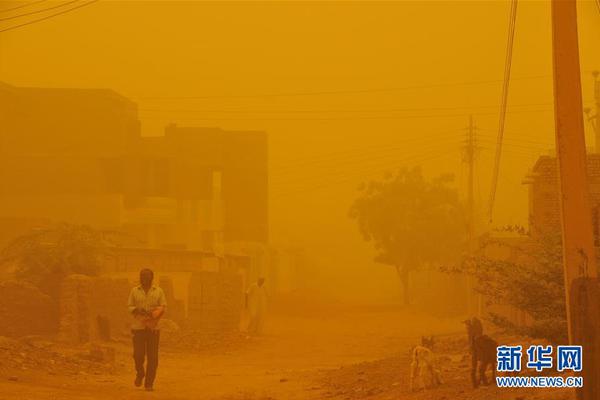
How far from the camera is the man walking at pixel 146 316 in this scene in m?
11.0

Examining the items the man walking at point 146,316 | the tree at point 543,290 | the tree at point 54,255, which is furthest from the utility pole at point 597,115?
the man walking at point 146,316

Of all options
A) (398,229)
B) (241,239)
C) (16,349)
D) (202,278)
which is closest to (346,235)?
(241,239)

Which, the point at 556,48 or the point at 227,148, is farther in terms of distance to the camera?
the point at 227,148

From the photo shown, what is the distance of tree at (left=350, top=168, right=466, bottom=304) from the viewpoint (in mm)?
46312

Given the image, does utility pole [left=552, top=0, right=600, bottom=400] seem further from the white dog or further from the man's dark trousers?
the man's dark trousers

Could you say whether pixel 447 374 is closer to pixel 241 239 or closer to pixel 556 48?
pixel 556 48

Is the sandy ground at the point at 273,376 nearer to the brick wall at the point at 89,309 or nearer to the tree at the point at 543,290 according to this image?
the brick wall at the point at 89,309

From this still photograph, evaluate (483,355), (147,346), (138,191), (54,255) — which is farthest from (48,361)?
(138,191)

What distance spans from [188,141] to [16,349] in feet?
131

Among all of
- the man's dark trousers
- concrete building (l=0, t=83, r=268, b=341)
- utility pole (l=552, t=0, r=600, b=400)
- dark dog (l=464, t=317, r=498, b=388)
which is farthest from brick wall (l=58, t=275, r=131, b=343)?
utility pole (l=552, t=0, r=600, b=400)

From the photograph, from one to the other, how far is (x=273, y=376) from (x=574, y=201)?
768cm

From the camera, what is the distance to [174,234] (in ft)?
140

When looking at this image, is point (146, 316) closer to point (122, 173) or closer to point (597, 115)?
point (597, 115)

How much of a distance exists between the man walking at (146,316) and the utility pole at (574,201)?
17.6 feet
